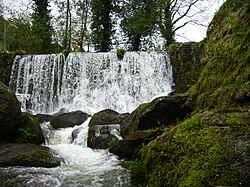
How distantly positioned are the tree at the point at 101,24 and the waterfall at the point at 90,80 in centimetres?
577

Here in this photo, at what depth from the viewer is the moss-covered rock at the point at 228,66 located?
4.41 metres

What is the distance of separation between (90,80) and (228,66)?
1085 centimetres

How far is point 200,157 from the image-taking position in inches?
120

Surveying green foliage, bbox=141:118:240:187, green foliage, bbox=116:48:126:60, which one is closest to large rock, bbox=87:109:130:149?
green foliage, bbox=141:118:240:187

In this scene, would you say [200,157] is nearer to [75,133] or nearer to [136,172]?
[136,172]

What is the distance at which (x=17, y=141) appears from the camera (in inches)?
299

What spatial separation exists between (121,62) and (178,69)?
127 inches

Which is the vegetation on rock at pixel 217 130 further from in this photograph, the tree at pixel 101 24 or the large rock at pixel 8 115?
the tree at pixel 101 24

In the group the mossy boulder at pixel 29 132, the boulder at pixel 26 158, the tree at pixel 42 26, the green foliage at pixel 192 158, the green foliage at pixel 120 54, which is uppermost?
the tree at pixel 42 26

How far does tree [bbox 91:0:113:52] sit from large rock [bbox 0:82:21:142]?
46.1ft

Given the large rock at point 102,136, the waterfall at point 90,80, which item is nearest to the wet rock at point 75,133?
the large rock at point 102,136

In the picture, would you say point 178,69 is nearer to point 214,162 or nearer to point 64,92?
point 64,92

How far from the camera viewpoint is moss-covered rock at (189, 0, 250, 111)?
441cm

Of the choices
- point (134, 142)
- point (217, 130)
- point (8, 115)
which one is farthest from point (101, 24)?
point (217, 130)
